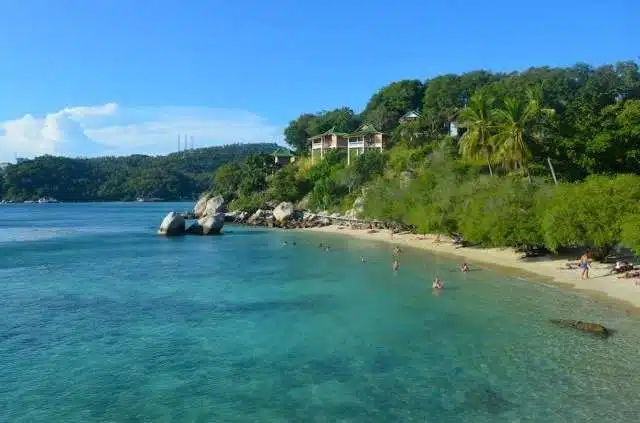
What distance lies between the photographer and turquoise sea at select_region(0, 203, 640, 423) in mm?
16375

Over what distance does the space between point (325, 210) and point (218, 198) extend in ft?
94.3

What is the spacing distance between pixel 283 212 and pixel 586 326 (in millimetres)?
65585

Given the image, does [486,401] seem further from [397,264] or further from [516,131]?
[516,131]

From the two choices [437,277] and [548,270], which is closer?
[548,270]

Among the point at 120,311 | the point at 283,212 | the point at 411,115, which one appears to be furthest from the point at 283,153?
the point at 120,311

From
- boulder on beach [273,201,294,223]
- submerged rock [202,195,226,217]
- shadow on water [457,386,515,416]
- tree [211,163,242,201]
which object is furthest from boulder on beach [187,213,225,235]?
shadow on water [457,386,515,416]

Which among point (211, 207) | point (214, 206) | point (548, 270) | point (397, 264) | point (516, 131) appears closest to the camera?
point (548, 270)

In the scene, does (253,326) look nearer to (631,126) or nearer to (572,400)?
(572,400)

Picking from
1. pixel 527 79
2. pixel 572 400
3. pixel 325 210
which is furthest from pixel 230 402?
pixel 527 79

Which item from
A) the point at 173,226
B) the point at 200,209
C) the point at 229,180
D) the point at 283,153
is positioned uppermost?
the point at 283,153

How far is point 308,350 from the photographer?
864 inches

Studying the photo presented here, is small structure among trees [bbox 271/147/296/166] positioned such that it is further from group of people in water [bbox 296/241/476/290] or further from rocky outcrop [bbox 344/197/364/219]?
group of people in water [bbox 296/241/476/290]

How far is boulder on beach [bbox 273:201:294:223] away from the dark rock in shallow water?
63.1m

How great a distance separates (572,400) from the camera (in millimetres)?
16594
